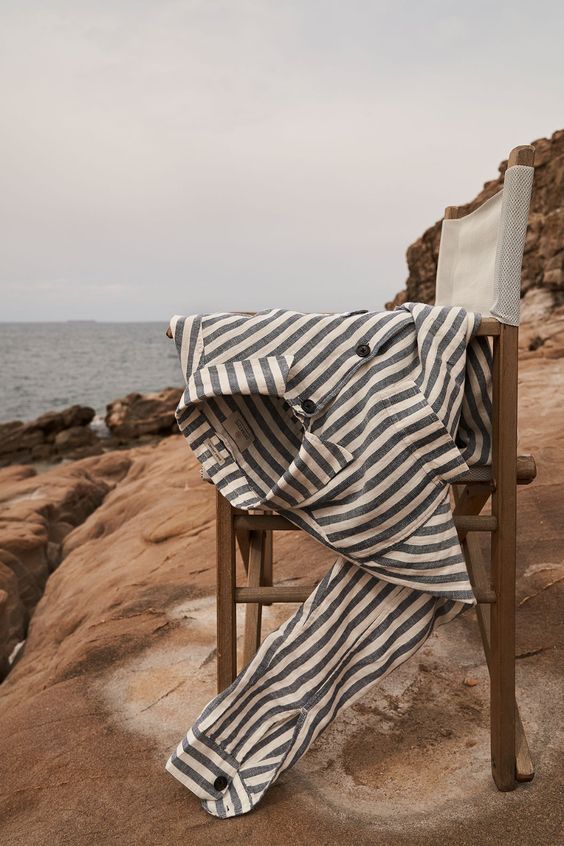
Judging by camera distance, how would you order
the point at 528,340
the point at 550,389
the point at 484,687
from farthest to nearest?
1. the point at 528,340
2. the point at 550,389
3. the point at 484,687

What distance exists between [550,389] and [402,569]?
4.58 m

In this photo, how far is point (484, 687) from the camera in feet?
8.06

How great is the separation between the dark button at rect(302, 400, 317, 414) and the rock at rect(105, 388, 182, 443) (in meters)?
12.9

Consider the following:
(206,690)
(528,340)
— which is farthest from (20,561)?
(528,340)

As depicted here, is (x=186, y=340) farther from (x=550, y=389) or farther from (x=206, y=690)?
(x=550, y=389)

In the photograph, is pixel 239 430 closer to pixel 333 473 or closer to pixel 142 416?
pixel 333 473

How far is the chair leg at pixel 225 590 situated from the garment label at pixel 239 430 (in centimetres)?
16

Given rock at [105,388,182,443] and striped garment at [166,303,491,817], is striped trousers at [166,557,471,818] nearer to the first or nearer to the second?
striped garment at [166,303,491,817]

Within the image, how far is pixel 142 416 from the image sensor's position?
16.0m

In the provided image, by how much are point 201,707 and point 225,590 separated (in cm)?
70

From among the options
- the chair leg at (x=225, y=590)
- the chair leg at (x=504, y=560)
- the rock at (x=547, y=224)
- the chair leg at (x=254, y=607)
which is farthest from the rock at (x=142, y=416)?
the chair leg at (x=504, y=560)

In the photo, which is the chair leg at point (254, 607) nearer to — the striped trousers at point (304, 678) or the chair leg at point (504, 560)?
the striped trousers at point (304, 678)

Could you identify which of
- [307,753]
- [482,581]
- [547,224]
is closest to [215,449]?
[307,753]

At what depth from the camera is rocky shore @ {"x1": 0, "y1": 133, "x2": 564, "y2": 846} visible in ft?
6.06
